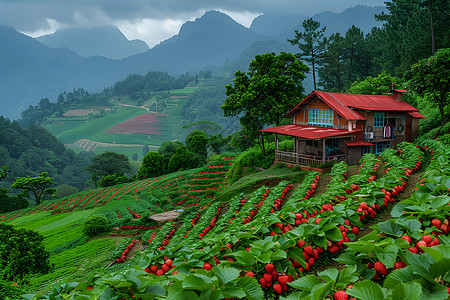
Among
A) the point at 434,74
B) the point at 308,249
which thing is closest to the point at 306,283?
the point at 308,249

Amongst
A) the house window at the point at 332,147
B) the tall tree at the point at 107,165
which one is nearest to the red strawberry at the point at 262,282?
the house window at the point at 332,147

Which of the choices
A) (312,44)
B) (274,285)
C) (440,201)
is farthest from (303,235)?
(312,44)

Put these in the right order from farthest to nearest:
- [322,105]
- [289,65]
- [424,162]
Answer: [289,65], [322,105], [424,162]

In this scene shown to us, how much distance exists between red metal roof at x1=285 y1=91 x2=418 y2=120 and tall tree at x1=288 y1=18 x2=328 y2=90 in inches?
679

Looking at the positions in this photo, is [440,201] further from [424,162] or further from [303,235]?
[424,162]

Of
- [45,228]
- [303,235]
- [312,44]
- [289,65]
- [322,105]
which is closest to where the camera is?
[303,235]

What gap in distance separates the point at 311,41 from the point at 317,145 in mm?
23211

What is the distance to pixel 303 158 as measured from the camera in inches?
773

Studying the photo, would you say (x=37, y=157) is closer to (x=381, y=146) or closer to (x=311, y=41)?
(x=311, y=41)

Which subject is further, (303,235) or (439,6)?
(439,6)

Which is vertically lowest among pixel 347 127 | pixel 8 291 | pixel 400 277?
pixel 8 291

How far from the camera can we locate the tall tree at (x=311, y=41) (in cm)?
3928

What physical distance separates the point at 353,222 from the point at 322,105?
1847cm

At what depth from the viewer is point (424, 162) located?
12008 millimetres
